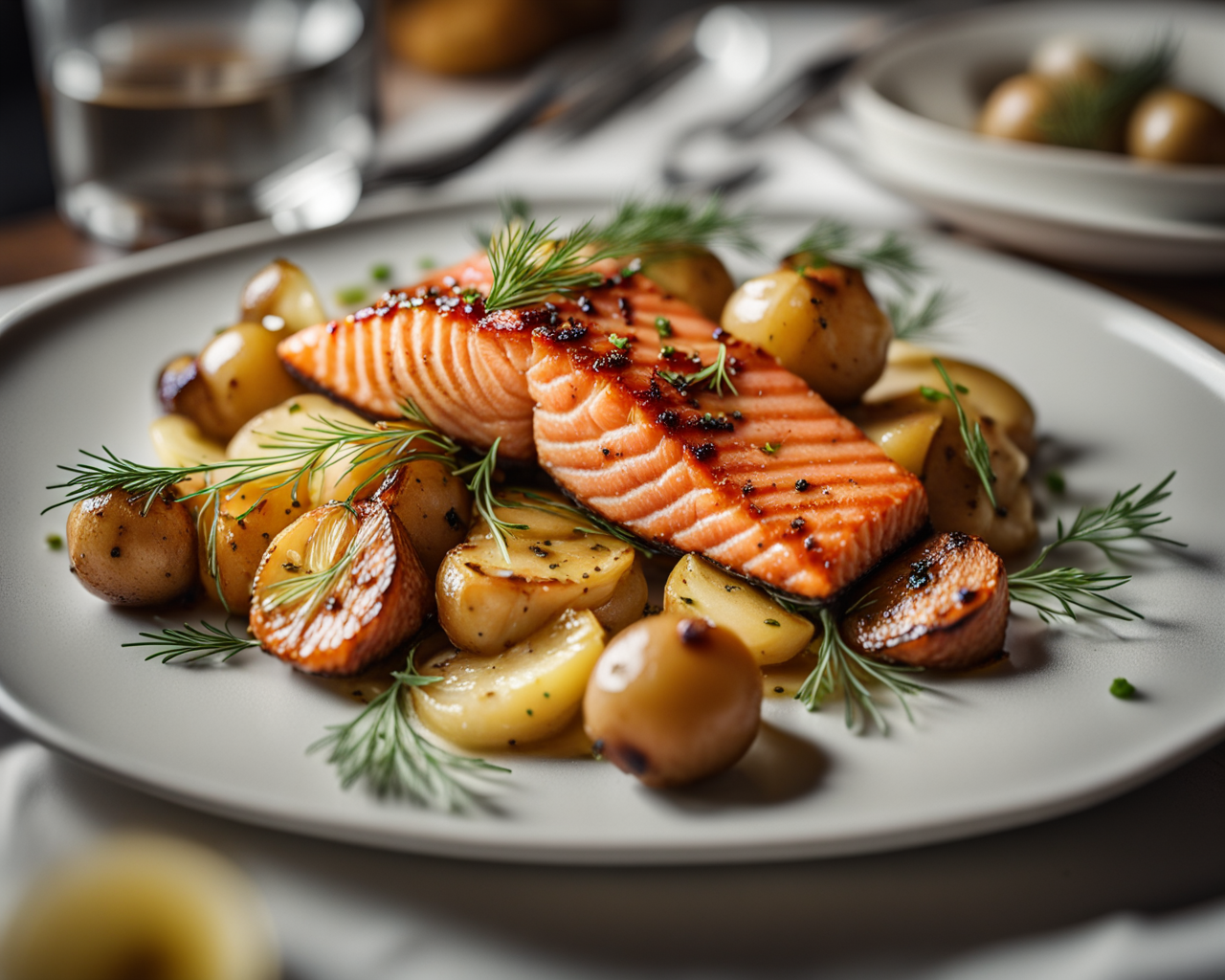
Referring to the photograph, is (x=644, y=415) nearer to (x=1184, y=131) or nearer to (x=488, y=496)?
(x=488, y=496)

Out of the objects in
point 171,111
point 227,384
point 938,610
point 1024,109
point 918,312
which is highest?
point 171,111

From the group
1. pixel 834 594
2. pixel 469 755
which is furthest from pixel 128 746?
pixel 834 594

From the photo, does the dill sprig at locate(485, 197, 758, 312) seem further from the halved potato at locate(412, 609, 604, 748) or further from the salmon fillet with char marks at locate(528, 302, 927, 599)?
the halved potato at locate(412, 609, 604, 748)

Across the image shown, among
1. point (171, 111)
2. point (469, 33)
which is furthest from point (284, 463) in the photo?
point (469, 33)

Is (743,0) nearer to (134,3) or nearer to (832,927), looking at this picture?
(134,3)

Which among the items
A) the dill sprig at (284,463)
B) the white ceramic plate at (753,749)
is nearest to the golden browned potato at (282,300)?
the white ceramic plate at (753,749)
